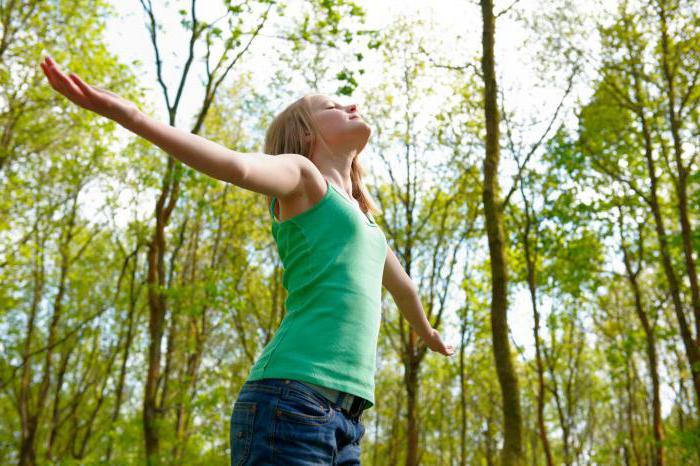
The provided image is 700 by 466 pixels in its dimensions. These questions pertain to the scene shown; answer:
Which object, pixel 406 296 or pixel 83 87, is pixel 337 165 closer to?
pixel 406 296

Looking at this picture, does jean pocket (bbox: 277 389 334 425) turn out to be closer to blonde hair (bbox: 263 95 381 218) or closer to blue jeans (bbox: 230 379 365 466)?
blue jeans (bbox: 230 379 365 466)

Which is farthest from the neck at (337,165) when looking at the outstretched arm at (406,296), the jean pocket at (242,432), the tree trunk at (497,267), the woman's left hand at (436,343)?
the tree trunk at (497,267)

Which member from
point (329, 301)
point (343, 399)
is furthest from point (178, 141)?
point (343, 399)

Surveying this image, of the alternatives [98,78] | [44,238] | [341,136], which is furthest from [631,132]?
[44,238]

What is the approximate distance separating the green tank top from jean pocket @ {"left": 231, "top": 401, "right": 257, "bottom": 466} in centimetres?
11

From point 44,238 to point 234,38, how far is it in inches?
522

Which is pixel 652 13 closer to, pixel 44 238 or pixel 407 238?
pixel 407 238

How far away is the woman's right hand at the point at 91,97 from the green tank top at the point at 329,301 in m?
0.80

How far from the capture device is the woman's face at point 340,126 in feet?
8.29

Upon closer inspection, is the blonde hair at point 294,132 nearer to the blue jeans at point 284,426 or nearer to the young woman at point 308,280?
the young woman at point 308,280

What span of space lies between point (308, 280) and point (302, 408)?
0.46 m

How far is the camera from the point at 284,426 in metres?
1.90

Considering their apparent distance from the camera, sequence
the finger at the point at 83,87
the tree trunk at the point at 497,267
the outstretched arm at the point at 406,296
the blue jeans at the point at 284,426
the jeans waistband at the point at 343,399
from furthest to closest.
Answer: the tree trunk at the point at 497,267, the outstretched arm at the point at 406,296, the jeans waistband at the point at 343,399, the blue jeans at the point at 284,426, the finger at the point at 83,87

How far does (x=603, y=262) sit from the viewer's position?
19141 millimetres
